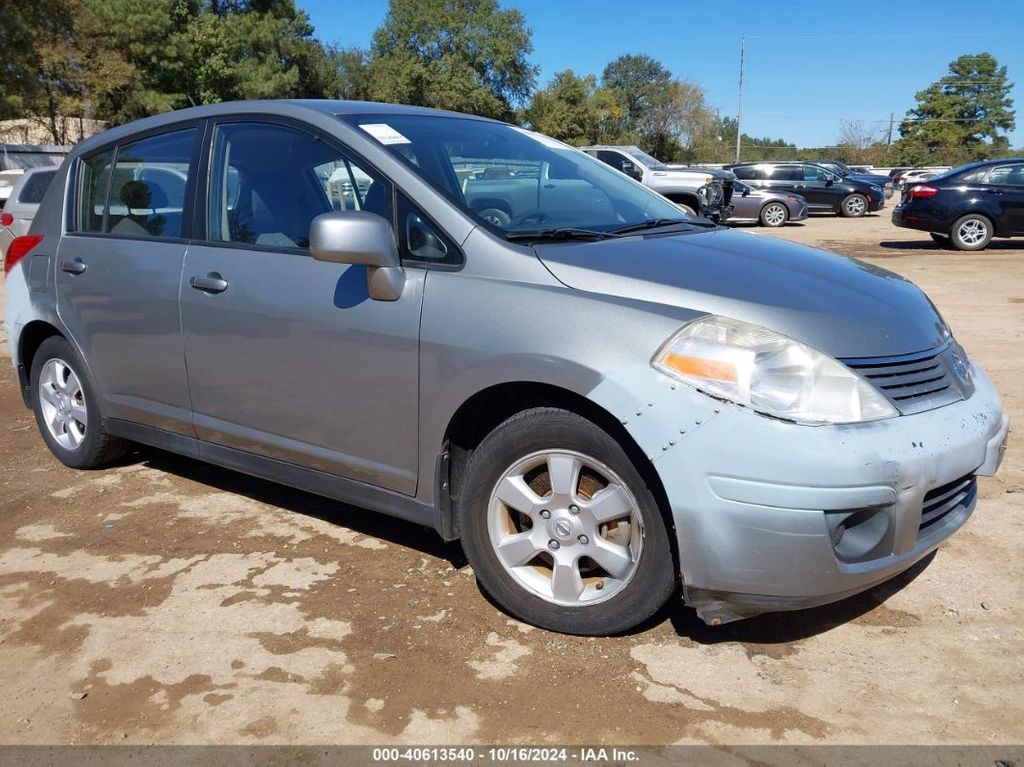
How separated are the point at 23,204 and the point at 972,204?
48.2 ft

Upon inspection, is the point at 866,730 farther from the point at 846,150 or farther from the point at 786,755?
the point at 846,150

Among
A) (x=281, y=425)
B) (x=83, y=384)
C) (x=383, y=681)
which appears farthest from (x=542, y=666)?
(x=83, y=384)

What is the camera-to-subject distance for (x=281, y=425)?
11.4ft

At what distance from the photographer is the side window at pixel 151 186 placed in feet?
12.7

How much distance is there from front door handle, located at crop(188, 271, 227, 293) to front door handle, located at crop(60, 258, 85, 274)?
2.96 feet

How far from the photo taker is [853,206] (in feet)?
82.6

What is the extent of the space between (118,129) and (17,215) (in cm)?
816

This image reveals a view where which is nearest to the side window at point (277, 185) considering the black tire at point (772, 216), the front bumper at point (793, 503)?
the front bumper at point (793, 503)

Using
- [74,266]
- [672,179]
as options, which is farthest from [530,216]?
[672,179]

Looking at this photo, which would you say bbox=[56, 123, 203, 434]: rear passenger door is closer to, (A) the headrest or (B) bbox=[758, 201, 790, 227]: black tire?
(A) the headrest

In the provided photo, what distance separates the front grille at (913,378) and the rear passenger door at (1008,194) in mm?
14273

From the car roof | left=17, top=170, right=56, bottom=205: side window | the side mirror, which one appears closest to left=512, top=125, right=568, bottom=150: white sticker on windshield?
the car roof

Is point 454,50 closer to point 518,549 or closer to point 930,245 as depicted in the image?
point 930,245

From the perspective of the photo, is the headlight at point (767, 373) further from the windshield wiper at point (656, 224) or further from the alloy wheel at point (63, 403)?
the alloy wheel at point (63, 403)
